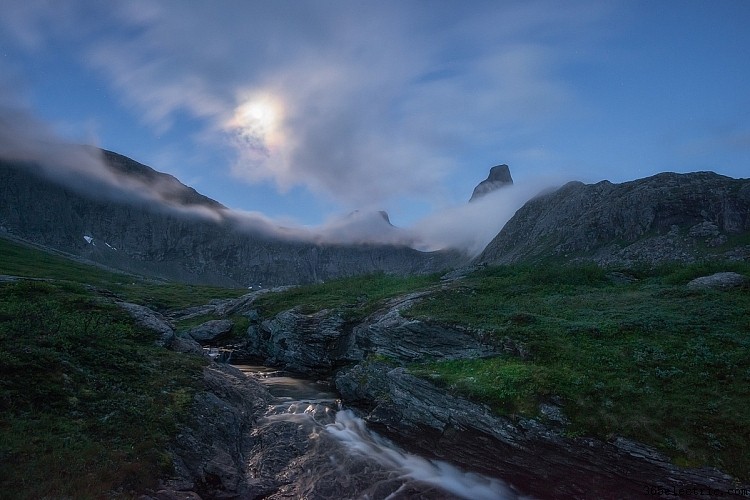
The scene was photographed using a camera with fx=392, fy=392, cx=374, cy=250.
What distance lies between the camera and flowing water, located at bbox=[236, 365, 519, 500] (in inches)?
736

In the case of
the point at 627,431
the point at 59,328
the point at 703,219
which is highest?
the point at 703,219

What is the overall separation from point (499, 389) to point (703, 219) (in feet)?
370

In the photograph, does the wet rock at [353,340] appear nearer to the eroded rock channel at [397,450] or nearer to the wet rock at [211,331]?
the eroded rock channel at [397,450]

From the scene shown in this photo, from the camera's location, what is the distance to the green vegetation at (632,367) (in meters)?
19.8

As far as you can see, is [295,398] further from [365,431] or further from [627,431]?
[627,431]

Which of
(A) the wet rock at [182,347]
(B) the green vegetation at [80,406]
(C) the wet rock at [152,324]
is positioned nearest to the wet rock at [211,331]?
(C) the wet rock at [152,324]

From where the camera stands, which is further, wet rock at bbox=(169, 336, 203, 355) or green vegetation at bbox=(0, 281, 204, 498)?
wet rock at bbox=(169, 336, 203, 355)

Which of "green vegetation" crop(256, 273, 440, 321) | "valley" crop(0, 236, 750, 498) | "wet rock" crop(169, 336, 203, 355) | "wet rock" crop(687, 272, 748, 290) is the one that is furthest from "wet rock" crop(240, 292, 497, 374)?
"wet rock" crop(687, 272, 748, 290)

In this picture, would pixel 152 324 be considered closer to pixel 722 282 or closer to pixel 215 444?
pixel 215 444

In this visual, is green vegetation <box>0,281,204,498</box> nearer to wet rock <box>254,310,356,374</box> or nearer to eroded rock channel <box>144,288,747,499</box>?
eroded rock channel <box>144,288,747,499</box>

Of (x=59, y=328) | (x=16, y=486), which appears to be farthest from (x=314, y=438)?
(x=59, y=328)

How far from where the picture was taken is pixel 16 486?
1287cm

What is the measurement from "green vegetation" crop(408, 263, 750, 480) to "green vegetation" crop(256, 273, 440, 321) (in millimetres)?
13375

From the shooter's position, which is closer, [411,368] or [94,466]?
[94,466]
